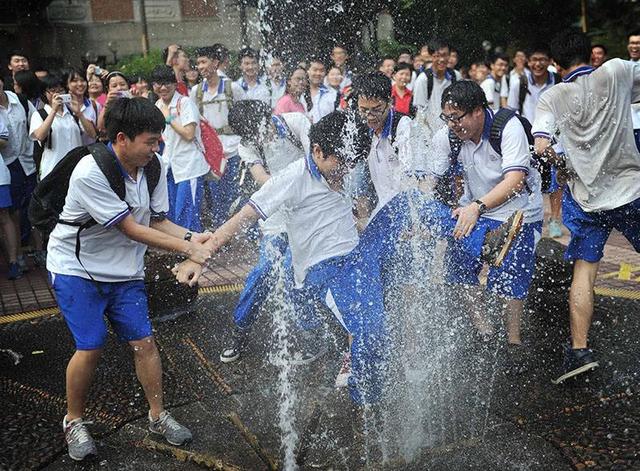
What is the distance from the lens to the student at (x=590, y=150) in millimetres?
4180

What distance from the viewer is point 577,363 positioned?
4.12 m

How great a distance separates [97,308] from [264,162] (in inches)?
81.4

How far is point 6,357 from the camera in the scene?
4.89 meters

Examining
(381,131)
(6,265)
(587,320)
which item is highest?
(381,131)

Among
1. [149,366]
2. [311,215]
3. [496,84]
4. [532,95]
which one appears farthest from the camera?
[496,84]

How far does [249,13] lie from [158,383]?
23.0 meters

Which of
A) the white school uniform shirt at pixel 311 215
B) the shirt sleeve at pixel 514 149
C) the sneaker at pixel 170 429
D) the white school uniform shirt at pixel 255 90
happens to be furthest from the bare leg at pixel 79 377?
the white school uniform shirt at pixel 255 90

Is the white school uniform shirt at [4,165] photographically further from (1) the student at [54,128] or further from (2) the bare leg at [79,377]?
(2) the bare leg at [79,377]

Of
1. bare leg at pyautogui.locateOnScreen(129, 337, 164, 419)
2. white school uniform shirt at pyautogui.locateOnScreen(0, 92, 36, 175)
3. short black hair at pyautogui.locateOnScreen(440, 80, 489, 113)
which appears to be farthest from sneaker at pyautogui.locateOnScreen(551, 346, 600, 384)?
white school uniform shirt at pyautogui.locateOnScreen(0, 92, 36, 175)

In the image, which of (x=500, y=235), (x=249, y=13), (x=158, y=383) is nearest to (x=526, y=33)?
(x=249, y=13)

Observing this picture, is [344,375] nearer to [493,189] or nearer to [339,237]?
[339,237]

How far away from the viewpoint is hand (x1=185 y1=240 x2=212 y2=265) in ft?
11.5

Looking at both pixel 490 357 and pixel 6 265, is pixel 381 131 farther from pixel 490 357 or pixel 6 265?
pixel 6 265

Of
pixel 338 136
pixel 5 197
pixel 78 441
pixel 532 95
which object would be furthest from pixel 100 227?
pixel 532 95
